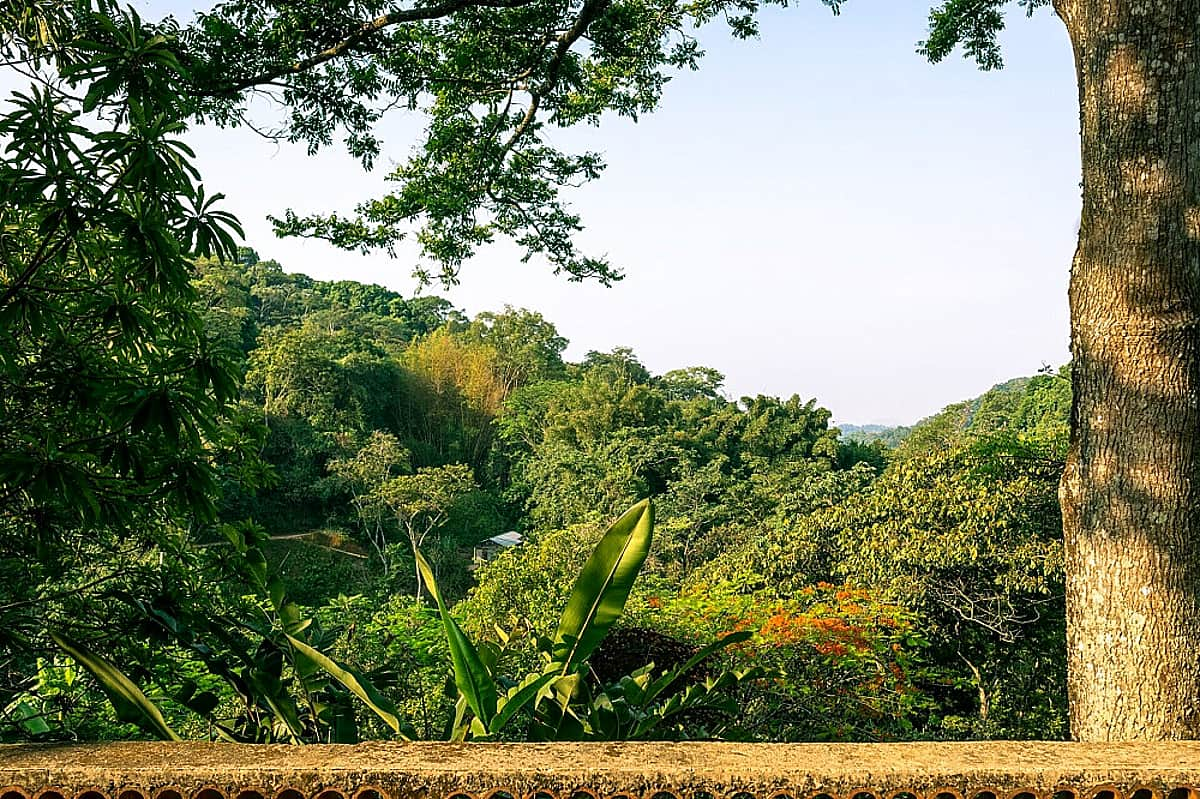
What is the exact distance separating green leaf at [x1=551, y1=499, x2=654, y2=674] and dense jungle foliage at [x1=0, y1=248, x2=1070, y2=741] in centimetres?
7

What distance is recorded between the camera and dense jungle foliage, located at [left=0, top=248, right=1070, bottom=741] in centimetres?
221

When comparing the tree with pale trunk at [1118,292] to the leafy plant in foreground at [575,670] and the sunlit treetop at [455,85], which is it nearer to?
the sunlit treetop at [455,85]

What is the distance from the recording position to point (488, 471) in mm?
31844

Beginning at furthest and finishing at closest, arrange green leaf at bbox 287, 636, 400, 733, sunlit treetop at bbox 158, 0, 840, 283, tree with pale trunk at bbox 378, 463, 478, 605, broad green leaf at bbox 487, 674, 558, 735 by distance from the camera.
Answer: tree with pale trunk at bbox 378, 463, 478, 605
sunlit treetop at bbox 158, 0, 840, 283
green leaf at bbox 287, 636, 400, 733
broad green leaf at bbox 487, 674, 558, 735

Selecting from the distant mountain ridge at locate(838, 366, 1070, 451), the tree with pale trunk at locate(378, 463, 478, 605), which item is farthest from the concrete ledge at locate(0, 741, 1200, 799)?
the tree with pale trunk at locate(378, 463, 478, 605)

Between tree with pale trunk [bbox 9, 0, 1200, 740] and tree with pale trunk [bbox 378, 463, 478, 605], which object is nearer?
tree with pale trunk [bbox 9, 0, 1200, 740]

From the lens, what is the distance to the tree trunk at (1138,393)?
81.2 inches

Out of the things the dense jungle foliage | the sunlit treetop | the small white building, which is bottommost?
the small white building

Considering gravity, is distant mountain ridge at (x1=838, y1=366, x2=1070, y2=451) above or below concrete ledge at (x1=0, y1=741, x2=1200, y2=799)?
above

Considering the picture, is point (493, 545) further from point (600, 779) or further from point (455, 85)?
point (600, 779)

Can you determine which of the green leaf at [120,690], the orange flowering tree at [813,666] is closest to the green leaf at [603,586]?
the green leaf at [120,690]

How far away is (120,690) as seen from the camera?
6.29ft

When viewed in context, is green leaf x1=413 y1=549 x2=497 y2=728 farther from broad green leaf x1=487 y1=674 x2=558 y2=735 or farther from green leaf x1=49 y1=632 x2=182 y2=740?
green leaf x1=49 y1=632 x2=182 y2=740

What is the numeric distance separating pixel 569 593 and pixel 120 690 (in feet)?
9.34
